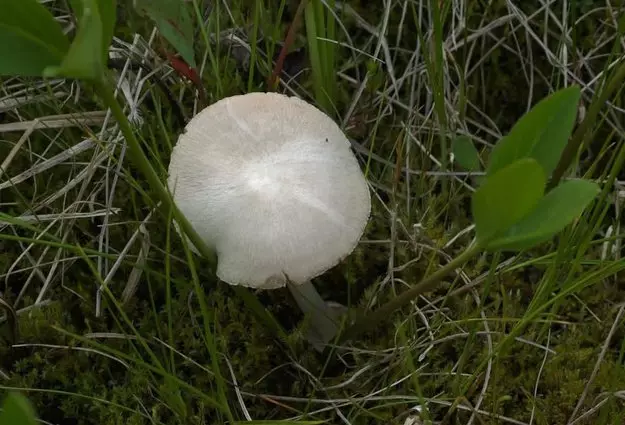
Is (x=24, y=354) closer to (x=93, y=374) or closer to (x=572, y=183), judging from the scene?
(x=93, y=374)

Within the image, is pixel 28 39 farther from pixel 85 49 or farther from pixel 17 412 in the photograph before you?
pixel 17 412

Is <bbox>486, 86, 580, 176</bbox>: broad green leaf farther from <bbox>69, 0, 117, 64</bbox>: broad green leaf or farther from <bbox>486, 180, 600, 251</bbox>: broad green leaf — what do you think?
<bbox>69, 0, 117, 64</bbox>: broad green leaf

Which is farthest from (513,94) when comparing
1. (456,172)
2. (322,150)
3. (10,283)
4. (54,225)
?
(10,283)

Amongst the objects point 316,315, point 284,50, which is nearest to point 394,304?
point 316,315

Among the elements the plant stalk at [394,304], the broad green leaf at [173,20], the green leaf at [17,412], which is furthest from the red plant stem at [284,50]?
the green leaf at [17,412]

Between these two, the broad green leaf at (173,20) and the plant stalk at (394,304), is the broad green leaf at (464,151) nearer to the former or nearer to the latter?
the plant stalk at (394,304)
